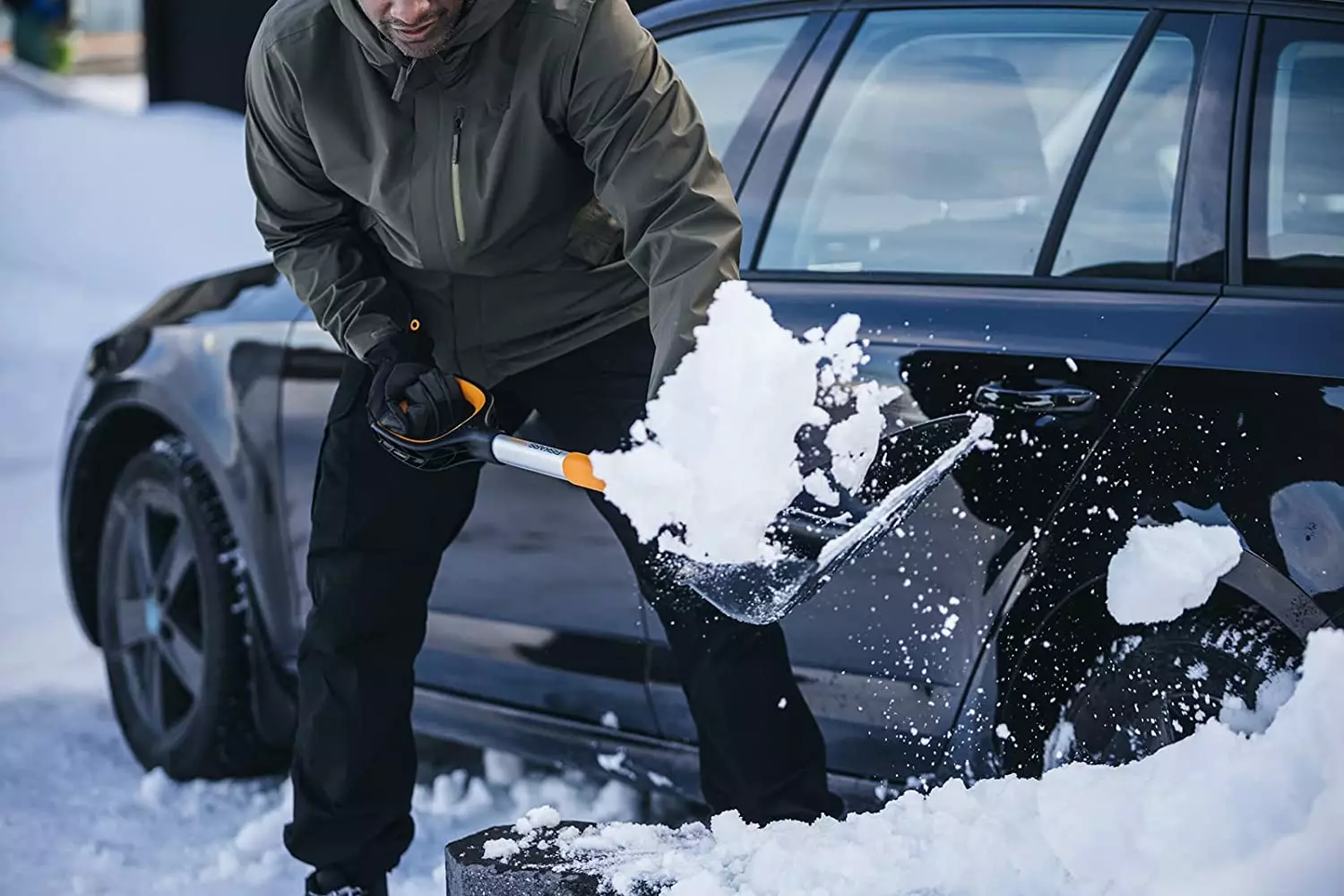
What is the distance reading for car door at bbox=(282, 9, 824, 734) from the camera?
3.11m

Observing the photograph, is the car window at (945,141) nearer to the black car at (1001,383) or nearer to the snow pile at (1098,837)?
the black car at (1001,383)

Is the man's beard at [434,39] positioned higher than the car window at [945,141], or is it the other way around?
the man's beard at [434,39]

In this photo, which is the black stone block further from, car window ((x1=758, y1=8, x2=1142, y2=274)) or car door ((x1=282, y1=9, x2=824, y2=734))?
car window ((x1=758, y1=8, x2=1142, y2=274))

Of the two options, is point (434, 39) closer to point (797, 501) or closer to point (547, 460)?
point (547, 460)

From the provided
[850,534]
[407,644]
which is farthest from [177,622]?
[850,534]

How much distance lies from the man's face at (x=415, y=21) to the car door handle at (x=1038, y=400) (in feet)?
3.04

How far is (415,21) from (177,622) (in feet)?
6.34

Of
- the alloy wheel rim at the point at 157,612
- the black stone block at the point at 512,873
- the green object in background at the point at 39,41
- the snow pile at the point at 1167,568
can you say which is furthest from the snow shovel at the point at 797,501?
the green object in background at the point at 39,41

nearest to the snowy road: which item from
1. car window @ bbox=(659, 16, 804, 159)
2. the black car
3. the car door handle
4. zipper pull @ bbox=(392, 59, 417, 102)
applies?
the black car

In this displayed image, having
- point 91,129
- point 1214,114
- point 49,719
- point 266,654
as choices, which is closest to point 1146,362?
point 1214,114

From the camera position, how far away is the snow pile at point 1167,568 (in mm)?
2377

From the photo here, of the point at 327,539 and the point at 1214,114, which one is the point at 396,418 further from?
the point at 1214,114

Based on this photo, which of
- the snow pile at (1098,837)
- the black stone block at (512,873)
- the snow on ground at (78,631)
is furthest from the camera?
the snow on ground at (78,631)

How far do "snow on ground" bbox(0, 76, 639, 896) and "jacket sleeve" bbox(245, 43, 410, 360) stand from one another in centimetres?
115
